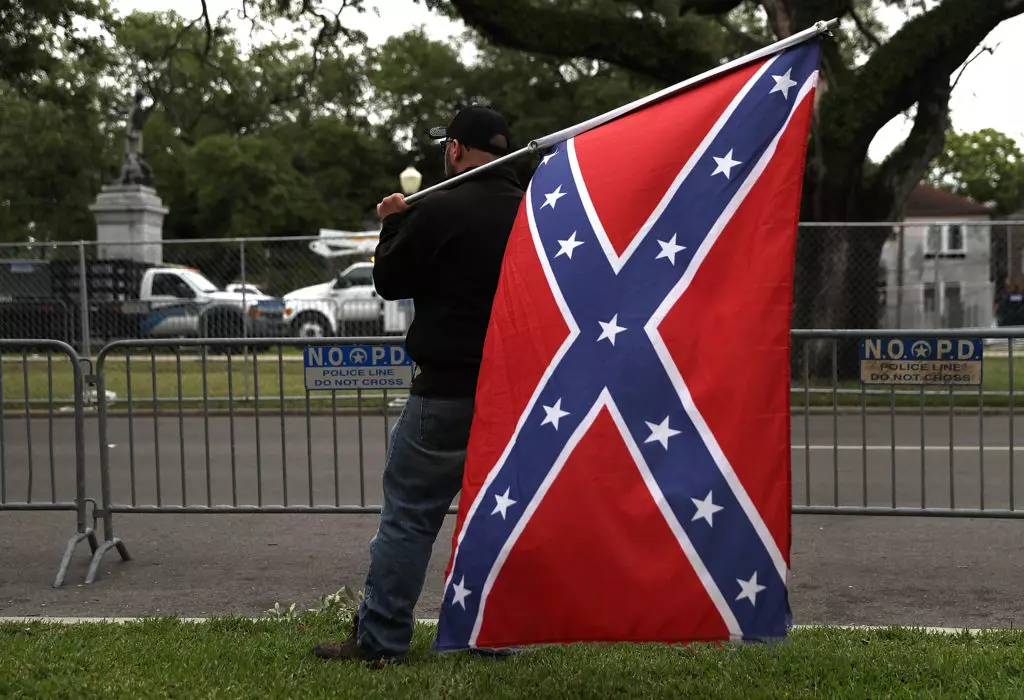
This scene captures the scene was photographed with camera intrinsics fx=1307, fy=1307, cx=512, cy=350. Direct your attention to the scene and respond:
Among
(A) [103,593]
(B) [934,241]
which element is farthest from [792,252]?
(B) [934,241]

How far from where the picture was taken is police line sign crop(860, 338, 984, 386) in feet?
22.4

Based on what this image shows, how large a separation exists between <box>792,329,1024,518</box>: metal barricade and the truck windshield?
1018 centimetres

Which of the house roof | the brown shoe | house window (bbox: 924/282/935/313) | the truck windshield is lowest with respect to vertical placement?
the brown shoe

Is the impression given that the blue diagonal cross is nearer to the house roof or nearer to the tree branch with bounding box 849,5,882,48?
the tree branch with bounding box 849,5,882,48

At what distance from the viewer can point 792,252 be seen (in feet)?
12.1

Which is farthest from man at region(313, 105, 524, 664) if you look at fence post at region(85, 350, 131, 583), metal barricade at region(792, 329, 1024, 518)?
metal barricade at region(792, 329, 1024, 518)

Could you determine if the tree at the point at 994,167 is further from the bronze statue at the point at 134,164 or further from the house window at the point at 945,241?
the house window at the point at 945,241

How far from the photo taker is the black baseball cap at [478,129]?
179 inches

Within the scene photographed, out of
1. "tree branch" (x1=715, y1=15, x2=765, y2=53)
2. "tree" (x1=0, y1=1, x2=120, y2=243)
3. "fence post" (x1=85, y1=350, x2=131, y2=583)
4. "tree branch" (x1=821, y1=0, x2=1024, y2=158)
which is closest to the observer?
"fence post" (x1=85, y1=350, x2=131, y2=583)

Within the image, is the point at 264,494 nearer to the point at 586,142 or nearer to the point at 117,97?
the point at 586,142

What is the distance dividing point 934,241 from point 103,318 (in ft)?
37.2

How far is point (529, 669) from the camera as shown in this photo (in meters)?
4.49

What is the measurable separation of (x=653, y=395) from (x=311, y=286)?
48.2 ft

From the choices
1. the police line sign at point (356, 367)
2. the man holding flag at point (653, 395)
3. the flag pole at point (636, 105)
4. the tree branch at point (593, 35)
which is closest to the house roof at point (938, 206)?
the tree branch at point (593, 35)
